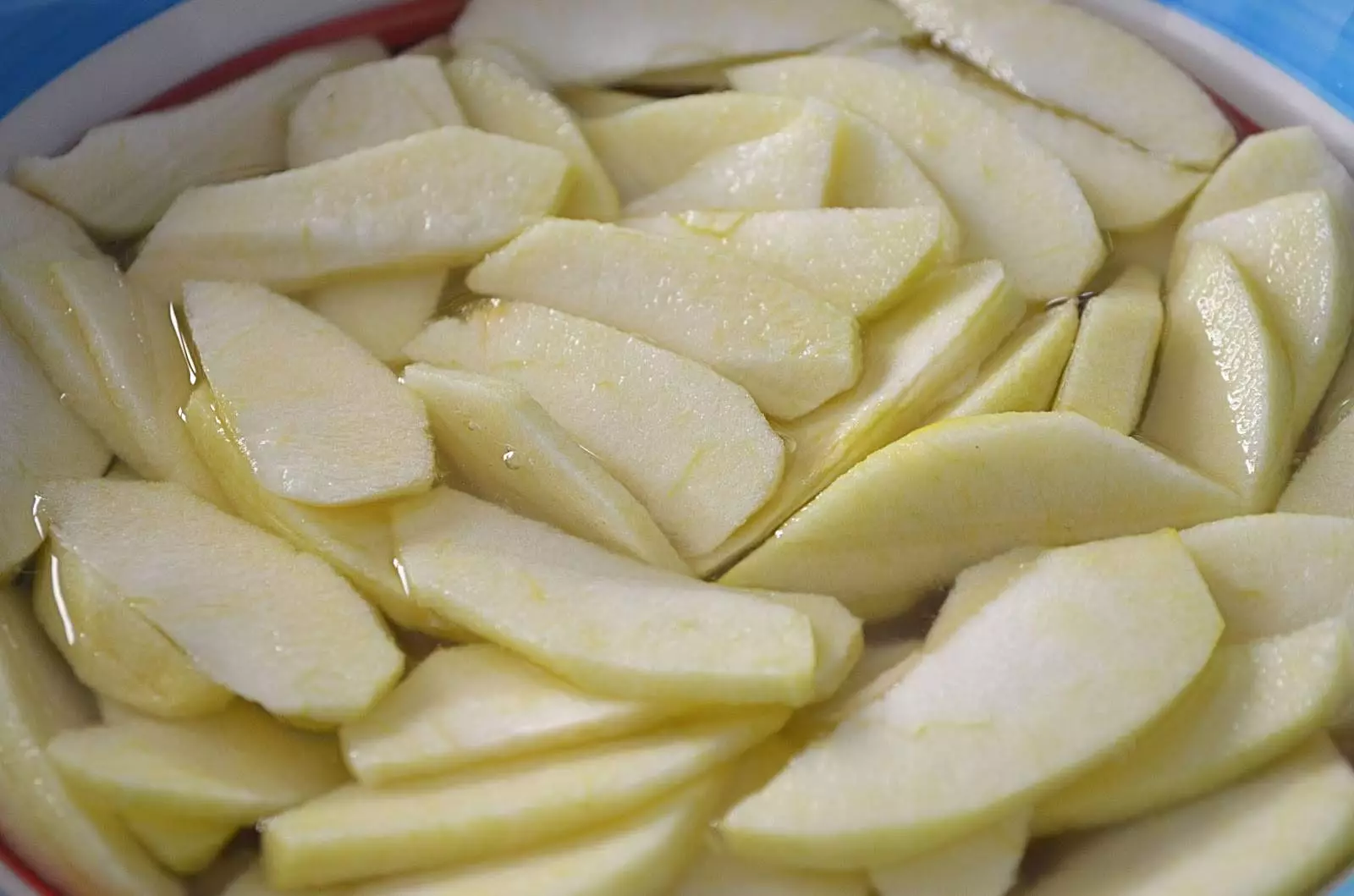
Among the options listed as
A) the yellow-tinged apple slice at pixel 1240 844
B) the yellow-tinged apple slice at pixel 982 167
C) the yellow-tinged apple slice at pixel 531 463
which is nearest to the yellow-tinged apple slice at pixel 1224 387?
the yellow-tinged apple slice at pixel 982 167

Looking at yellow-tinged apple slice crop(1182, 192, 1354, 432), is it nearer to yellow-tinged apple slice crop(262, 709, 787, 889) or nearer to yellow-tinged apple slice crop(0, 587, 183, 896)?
yellow-tinged apple slice crop(262, 709, 787, 889)

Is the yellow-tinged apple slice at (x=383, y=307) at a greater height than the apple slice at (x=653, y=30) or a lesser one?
lesser

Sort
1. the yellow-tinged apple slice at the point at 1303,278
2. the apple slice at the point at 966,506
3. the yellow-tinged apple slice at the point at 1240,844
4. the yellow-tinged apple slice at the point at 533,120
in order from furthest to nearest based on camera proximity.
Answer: the yellow-tinged apple slice at the point at 533,120, the yellow-tinged apple slice at the point at 1303,278, the apple slice at the point at 966,506, the yellow-tinged apple slice at the point at 1240,844

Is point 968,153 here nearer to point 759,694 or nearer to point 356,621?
point 759,694

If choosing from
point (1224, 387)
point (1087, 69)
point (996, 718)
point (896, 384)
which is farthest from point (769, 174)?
point (996, 718)

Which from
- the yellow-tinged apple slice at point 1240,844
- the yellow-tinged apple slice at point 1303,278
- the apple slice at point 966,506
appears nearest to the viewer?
the yellow-tinged apple slice at point 1240,844

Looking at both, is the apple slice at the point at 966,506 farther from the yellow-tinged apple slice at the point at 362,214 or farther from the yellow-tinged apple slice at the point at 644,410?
the yellow-tinged apple slice at the point at 362,214

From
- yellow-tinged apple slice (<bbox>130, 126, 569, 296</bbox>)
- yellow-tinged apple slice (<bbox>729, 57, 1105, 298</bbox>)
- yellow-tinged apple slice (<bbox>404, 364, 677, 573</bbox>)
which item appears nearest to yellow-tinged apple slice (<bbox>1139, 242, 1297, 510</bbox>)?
yellow-tinged apple slice (<bbox>729, 57, 1105, 298</bbox>)
